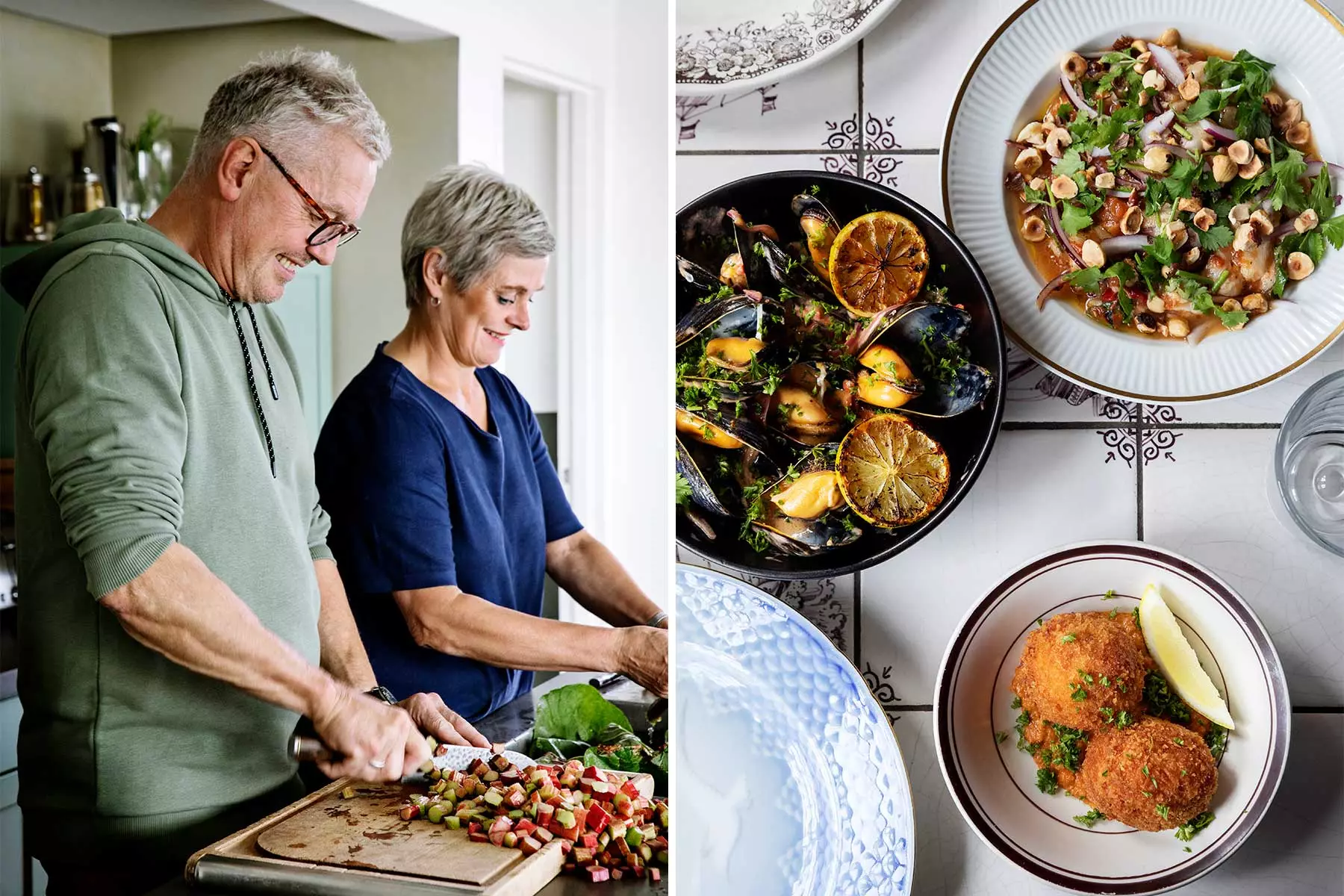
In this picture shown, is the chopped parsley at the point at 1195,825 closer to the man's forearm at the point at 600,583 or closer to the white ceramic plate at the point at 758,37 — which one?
the man's forearm at the point at 600,583

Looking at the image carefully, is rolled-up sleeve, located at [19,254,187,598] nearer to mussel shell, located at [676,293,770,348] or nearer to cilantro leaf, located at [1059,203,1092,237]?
mussel shell, located at [676,293,770,348]

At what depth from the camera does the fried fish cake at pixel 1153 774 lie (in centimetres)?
88

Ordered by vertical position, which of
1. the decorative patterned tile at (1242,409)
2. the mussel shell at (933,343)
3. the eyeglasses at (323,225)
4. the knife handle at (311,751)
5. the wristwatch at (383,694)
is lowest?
the knife handle at (311,751)

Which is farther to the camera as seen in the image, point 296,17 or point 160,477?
point 296,17

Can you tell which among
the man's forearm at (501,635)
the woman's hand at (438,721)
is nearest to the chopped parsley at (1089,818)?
the man's forearm at (501,635)

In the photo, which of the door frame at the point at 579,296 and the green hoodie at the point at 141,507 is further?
the door frame at the point at 579,296

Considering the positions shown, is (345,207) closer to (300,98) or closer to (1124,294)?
(300,98)

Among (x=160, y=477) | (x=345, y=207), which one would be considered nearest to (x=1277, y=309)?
A: (x=345, y=207)

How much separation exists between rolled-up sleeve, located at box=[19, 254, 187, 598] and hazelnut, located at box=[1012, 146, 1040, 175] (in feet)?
2.56

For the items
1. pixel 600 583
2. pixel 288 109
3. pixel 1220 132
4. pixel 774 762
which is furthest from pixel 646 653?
pixel 1220 132

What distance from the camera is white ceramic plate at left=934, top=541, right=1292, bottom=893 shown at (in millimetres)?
923

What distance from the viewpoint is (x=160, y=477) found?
88cm

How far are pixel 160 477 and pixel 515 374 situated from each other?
36 cm

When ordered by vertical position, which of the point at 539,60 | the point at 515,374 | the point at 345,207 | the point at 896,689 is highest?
the point at 539,60
